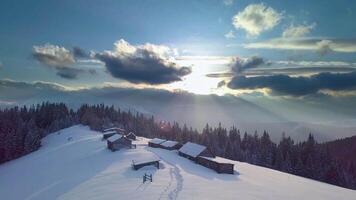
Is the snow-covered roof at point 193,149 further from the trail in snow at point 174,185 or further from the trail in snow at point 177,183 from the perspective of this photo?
Answer: the trail in snow at point 174,185

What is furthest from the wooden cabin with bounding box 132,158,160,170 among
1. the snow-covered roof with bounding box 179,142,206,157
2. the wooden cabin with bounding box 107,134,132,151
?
the wooden cabin with bounding box 107,134,132,151

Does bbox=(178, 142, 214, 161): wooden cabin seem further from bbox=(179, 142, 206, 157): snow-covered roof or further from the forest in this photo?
the forest

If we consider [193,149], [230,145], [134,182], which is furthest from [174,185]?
[230,145]

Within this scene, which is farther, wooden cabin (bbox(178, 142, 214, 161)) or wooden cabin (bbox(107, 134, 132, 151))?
wooden cabin (bbox(107, 134, 132, 151))

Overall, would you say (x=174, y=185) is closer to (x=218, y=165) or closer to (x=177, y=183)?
(x=177, y=183)

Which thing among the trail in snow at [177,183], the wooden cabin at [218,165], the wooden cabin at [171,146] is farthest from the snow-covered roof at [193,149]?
the trail in snow at [177,183]

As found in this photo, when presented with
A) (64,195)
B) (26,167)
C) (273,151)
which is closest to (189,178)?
(64,195)
